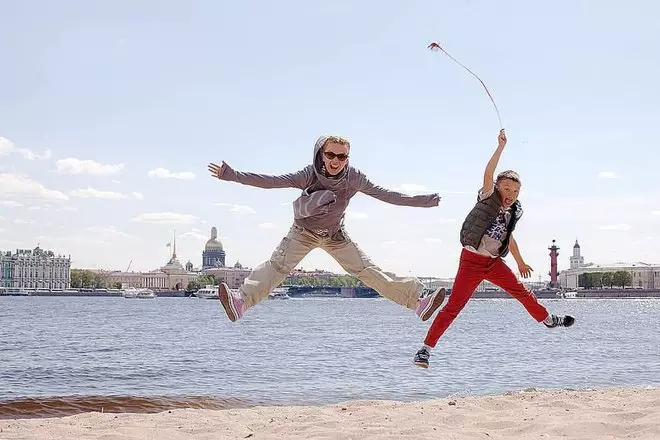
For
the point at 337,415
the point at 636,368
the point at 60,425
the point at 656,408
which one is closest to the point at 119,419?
the point at 60,425

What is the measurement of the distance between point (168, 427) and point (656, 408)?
20.6ft

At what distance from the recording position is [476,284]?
6969 mm

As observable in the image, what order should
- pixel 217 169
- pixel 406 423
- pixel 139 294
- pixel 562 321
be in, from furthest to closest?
pixel 139 294
pixel 406 423
pixel 562 321
pixel 217 169

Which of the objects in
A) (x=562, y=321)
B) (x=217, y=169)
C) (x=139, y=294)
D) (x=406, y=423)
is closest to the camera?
(x=217, y=169)

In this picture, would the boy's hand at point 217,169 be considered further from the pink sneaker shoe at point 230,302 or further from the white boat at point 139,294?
the white boat at point 139,294

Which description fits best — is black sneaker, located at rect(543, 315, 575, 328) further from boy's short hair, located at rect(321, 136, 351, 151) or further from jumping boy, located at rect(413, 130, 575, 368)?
boy's short hair, located at rect(321, 136, 351, 151)

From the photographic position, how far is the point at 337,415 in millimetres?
11742

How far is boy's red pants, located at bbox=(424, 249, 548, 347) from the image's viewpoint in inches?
270

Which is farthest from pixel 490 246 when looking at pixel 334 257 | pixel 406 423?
pixel 406 423

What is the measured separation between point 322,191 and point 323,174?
164 mm

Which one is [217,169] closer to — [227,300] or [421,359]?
[227,300]

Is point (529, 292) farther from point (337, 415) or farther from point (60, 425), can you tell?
point (60, 425)

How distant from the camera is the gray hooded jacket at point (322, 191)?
6473mm

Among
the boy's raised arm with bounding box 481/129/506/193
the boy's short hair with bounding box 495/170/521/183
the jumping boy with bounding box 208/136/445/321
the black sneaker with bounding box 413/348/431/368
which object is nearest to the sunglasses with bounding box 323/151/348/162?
the jumping boy with bounding box 208/136/445/321
